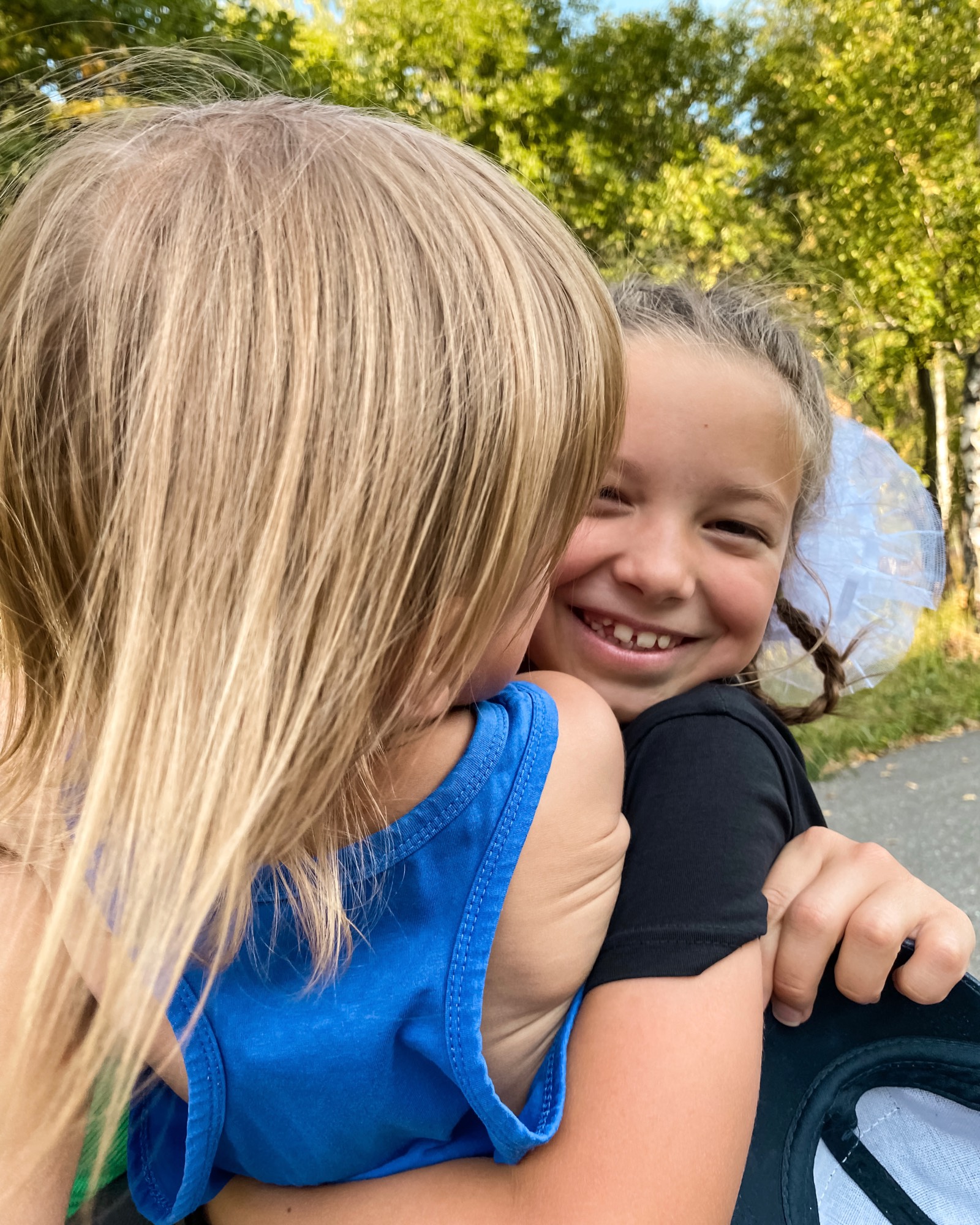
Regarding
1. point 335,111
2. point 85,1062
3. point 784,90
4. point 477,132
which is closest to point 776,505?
point 335,111

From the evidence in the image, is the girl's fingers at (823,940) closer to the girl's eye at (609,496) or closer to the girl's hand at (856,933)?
the girl's hand at (856,933)

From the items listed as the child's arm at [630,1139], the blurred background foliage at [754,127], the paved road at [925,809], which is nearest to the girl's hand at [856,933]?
the child's arm at [630,1139]

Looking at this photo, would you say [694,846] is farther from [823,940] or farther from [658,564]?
[658,564]

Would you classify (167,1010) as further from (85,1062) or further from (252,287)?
(252,287)

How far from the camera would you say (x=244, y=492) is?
765 mm

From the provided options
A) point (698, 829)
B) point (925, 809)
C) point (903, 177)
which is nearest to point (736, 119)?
point (903, 177)

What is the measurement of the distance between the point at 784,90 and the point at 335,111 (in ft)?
41.6

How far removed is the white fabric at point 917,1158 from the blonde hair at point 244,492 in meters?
0.73

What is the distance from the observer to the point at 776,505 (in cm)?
158

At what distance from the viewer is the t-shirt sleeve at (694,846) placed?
106 cm

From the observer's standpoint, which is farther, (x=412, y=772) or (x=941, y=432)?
(x=941, y=432)

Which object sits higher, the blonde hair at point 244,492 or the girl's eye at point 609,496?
the blonde hair at point 244,492

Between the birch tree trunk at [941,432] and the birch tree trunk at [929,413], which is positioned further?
the birch tree trunk at [929,413]

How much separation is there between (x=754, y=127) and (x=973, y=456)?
6262mm
